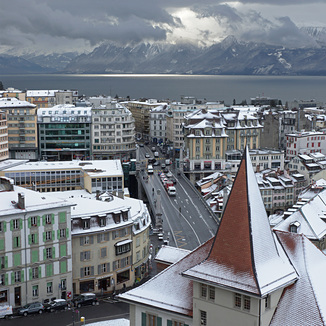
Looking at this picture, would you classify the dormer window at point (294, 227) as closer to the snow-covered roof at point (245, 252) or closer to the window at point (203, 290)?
the snow-covered roof at point (245, 252)

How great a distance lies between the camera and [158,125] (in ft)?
527

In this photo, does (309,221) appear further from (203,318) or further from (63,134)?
(63,134)

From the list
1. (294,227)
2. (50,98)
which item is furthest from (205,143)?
(50,98)

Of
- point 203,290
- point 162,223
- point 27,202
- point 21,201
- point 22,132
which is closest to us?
point 203,290

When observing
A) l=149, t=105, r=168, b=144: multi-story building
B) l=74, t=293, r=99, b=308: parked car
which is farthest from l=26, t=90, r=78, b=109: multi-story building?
l=74, t=293, r=99, b=308: parked car

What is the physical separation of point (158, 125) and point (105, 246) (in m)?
105

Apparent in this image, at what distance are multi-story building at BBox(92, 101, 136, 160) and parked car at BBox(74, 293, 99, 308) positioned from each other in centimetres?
7445

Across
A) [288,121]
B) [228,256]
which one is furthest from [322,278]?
[288,121]

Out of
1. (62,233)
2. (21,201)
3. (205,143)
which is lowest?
(62,233)

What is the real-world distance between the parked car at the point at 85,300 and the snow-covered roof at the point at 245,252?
22.3 meters

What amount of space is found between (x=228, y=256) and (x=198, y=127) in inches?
3594

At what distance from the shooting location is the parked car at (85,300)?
5247 centimetres

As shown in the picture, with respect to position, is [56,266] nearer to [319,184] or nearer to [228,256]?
[228,256]

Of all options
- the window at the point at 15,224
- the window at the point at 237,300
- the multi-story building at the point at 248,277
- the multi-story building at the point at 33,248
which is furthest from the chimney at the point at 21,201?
the window at the point at 237,300
